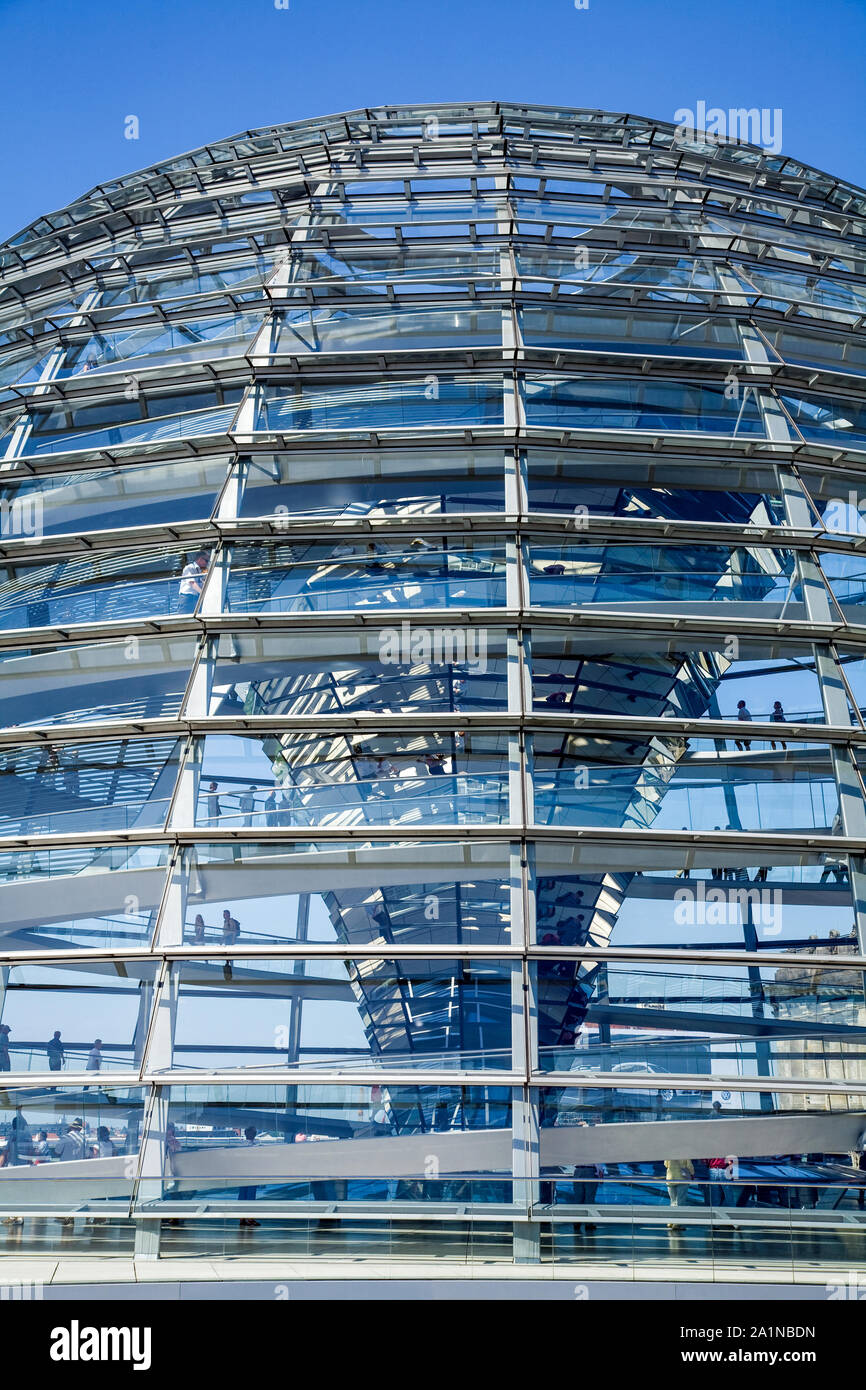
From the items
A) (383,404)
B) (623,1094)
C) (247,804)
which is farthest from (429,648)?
(623,1094)

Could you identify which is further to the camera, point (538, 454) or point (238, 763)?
point (538, 454)

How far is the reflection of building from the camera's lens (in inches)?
446

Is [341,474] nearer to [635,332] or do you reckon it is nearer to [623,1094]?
[635,332]

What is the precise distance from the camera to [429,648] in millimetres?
13898

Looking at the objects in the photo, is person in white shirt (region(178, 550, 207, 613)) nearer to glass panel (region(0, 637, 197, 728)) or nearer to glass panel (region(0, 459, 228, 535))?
glass panel (region(0, 637, 197, 728))

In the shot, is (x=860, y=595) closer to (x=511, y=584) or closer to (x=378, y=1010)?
(x=511, y=584)

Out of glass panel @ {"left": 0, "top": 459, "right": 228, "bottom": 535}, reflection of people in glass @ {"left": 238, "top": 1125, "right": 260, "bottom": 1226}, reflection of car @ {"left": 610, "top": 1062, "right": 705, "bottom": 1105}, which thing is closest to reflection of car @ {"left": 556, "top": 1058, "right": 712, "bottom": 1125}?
reflection of car @ {"left": 610, "top": 1062, "right": 705, "bottom": 1105}

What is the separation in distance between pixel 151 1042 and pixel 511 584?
6890mm

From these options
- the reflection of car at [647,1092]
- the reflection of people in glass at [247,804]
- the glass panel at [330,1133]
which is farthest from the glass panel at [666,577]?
the glass panel at [330,1133]

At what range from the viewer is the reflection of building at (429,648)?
11.3 meters

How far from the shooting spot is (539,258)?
1883cm

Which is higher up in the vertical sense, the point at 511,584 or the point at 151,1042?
the point at 511,584

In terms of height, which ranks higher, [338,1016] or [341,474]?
[341,474]
